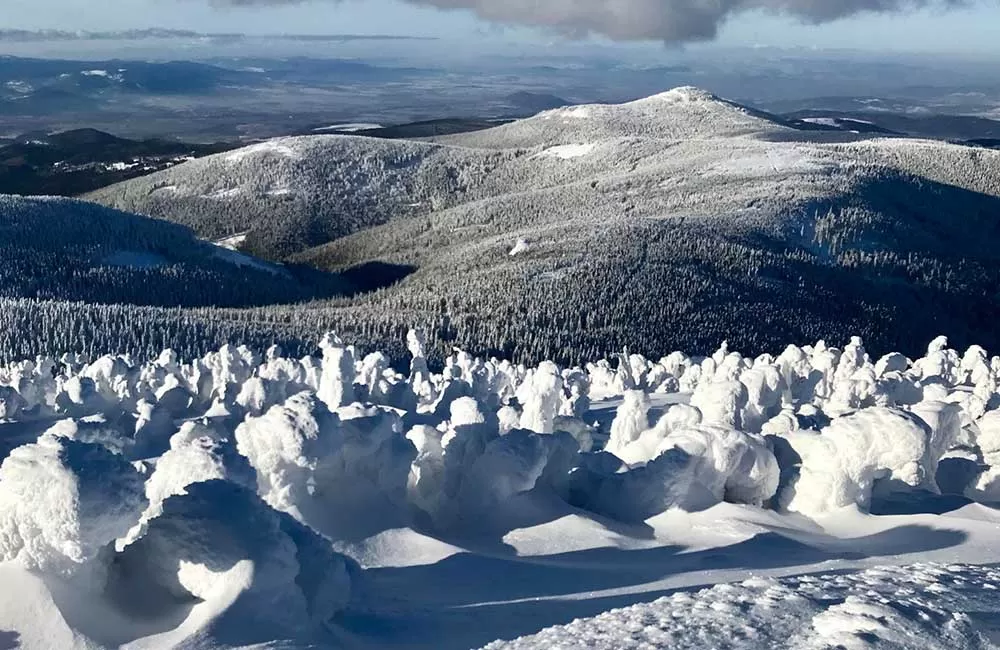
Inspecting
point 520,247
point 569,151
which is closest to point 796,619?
point 520,247

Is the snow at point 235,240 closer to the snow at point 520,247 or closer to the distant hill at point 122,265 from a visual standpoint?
the distant hill at point 122,265

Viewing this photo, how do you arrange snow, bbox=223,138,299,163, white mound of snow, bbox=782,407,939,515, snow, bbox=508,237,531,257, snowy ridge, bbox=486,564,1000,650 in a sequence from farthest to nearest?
snow, bbox=223,138,299,163 → snow, bbox=508,237,531,257 → white mound of snow, bbox=782,407,939,515 → snowy ridge, bbox=486,564,1000,650

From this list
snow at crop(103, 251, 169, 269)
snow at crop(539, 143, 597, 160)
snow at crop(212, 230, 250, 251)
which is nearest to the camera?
snow at crop(103, 251, 169, 269)

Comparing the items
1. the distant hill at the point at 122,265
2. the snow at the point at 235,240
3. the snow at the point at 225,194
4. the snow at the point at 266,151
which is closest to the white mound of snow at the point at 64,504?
the distant hill at the point at 122,265

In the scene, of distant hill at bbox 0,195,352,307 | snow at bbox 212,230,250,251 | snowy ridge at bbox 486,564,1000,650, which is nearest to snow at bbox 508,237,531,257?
distant hill at bbox 0,195,352,307

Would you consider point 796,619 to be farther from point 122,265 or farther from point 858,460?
point 122,265

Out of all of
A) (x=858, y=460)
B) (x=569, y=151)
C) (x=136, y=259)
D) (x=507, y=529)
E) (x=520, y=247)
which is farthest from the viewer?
(x=569, y=151)

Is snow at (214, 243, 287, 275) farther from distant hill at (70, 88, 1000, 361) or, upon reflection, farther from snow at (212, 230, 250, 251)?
snow at (212, 230, 250, 251)
